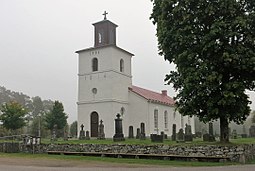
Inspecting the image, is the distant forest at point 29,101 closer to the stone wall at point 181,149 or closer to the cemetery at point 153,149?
the cemetery at point 153,149

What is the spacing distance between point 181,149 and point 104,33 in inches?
951

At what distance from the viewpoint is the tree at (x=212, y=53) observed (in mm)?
17234

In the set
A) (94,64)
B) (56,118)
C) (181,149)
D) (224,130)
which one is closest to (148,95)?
(94,64)

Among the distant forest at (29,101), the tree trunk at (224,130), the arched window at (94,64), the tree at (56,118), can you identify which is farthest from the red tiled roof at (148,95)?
the distant forest at (29,101)

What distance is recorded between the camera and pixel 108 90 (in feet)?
121

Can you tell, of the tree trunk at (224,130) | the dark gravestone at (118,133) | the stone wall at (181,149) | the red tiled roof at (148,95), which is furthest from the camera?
the red tiled roof at (148,95)

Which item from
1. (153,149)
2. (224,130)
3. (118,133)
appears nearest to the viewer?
(224,130)

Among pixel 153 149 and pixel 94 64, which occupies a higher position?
pixel 94 64

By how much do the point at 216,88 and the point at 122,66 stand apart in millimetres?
22856

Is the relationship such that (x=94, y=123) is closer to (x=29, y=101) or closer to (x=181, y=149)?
(x=181, y=149)

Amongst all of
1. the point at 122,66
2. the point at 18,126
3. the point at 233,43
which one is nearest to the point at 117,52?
the point at 122,66

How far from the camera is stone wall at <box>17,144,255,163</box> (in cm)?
1684

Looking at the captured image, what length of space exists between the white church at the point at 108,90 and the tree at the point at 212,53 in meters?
18.3

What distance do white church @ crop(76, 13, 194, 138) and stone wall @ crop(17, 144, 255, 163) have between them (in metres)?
14.3
